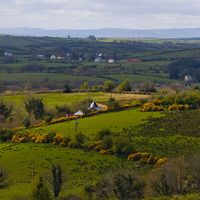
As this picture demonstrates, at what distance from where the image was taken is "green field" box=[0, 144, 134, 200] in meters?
43.0

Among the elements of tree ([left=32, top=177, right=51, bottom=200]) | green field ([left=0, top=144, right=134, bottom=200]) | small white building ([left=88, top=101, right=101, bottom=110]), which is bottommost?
green field ([left=0, top=144, right=134, bottom=200])

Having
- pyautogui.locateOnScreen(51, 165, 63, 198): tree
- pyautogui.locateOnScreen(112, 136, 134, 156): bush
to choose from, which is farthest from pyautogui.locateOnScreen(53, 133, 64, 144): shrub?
pyautogui.locateOnScreen(51, 165, 63, 198): tree

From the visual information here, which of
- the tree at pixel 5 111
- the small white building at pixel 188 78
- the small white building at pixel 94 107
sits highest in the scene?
the small white building at pixel 94 107

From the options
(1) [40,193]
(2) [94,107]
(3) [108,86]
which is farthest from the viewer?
(3) [108,86]

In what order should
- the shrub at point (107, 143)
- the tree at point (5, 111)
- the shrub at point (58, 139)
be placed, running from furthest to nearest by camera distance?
the tree at point (5, 111), the shrub at point (58, 139), the shrub at point (107, 143)

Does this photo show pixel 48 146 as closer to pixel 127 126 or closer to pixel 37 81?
pixel 127 126

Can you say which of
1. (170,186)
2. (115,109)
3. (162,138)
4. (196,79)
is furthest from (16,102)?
(196,79)

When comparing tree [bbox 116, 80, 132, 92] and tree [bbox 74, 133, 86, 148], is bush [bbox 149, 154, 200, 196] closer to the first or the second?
tree [bbox 74, 133, 86, 148]

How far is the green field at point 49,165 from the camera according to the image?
141 feet

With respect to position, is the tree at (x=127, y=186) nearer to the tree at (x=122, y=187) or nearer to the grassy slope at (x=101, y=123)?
the tree at (x=122, y=187)

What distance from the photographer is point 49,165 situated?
48.8 m

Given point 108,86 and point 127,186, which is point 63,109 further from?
point 127,186

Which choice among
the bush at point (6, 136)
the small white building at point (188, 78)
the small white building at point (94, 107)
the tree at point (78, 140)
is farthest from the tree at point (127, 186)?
the small white building at point (188, 78)

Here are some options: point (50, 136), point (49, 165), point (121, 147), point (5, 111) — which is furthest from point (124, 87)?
point (49, 165)
